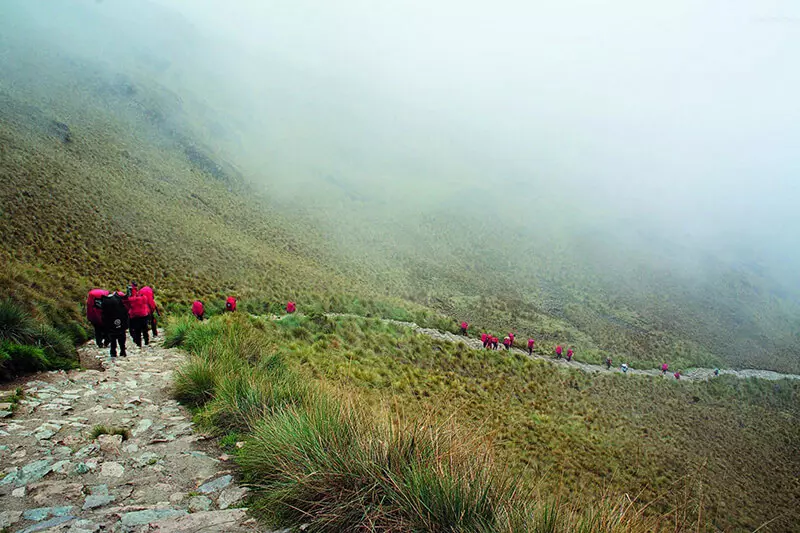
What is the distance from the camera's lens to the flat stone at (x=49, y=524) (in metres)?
3.12

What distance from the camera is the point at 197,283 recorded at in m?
27.2

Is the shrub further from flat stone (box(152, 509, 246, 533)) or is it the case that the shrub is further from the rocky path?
flat stone (box(152, 509, 246, 533))

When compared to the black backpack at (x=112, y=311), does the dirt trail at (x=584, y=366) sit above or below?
below

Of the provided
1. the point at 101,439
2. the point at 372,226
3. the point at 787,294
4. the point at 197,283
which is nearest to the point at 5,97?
the point at 197,283

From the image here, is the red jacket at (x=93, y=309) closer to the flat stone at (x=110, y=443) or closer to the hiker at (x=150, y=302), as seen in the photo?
the hiker at (x=150, y=302)

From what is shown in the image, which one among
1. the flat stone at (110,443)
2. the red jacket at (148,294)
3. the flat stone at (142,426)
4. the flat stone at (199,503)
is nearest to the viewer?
the flat stone at (199,503)

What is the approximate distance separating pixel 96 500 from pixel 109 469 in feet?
2.57

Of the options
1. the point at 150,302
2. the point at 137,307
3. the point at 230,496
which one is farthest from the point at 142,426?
the point at 150,302

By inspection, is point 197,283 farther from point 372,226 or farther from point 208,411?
point 372,226

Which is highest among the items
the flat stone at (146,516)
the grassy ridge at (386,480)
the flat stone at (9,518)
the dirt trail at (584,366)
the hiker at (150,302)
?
the grassy ridge at (386,480)

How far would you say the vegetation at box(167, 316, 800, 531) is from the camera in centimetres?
338

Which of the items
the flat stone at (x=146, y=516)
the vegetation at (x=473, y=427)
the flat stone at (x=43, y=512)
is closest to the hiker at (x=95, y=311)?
the vegetation at (x=473, y=427)

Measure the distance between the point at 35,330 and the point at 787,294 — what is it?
160955 mm

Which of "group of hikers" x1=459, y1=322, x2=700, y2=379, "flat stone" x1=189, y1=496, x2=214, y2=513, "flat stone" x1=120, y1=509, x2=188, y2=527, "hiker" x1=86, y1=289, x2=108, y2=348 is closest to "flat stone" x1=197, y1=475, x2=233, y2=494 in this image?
"flat stone" x1=189, y1=496, x2=214, y2=513
